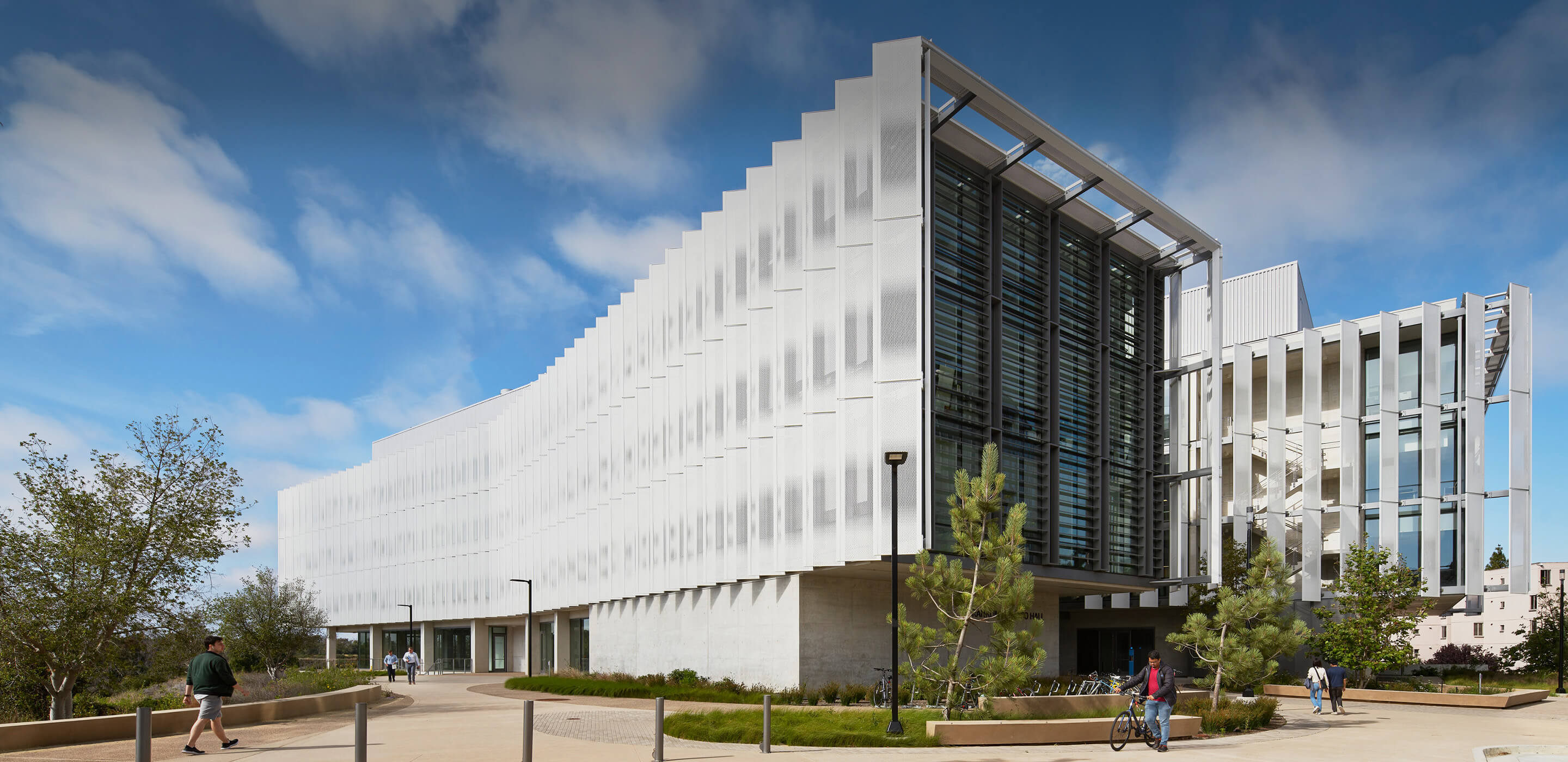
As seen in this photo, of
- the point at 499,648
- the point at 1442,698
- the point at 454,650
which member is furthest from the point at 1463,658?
the point at 454,650

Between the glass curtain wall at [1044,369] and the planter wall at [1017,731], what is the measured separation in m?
9.80

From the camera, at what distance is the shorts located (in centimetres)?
1515

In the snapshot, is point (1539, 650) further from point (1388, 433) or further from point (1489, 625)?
point (1489, 625)

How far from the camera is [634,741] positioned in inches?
701

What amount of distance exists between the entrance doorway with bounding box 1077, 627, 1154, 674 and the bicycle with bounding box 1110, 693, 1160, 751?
32.7 metres

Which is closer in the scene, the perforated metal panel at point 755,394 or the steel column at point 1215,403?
the perforated metal panel at point 755,394

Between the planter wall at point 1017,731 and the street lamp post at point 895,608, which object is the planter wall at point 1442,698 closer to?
the planter wall at point 1017,731

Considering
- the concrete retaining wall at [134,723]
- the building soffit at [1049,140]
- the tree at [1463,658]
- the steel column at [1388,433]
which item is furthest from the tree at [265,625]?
the tree at [1463,658]

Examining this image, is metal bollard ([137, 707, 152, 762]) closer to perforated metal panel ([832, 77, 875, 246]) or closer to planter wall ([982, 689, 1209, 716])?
planter wall ([982, 689, 1209, 716])

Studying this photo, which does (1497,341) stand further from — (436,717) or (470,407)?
(470,407)

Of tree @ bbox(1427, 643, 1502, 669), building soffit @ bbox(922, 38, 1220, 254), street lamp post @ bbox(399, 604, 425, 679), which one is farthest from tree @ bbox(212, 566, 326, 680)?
tree @ bbox(1427, 643, 1502, 669)

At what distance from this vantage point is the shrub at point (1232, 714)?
20.1 meters

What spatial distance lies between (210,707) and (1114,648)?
4472 cm

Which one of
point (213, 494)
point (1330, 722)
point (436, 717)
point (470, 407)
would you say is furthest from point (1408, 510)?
point (470, 407)
